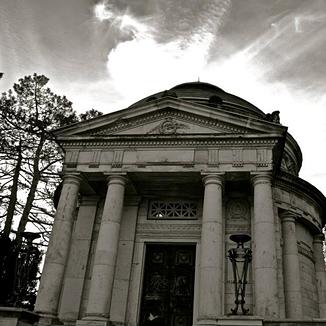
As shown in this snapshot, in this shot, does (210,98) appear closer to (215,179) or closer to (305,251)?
(215,179)

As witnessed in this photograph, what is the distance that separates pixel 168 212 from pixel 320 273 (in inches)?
288

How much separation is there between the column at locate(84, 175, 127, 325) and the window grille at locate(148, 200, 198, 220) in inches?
80.1

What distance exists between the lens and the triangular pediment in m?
14.7

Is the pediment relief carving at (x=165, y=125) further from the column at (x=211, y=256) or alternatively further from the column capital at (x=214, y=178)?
the column at (x=211, y=256)

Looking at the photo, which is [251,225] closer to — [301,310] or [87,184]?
[301,310]

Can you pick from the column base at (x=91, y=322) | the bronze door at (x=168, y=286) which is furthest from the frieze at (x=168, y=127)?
the column base at (x=91, y=322)

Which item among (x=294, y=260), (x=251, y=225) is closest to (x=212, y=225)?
(x=251, y=225)

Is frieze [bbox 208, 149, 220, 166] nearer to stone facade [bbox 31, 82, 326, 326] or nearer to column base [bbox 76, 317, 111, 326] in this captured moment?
stone facade [bbox 31, 82, 326, 326]

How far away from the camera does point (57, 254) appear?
13.6m

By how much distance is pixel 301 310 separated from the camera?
14.6 m

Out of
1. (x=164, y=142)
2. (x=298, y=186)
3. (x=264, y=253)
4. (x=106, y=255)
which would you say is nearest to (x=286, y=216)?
(x=298, y=186)

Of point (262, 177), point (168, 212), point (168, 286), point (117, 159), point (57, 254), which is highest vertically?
point (117, 159)

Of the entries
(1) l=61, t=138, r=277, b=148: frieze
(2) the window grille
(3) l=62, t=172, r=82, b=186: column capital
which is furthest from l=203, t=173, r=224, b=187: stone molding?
(3) l=62, t=172, r=82, b=186: column capital

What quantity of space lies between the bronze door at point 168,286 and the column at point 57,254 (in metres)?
3.13
